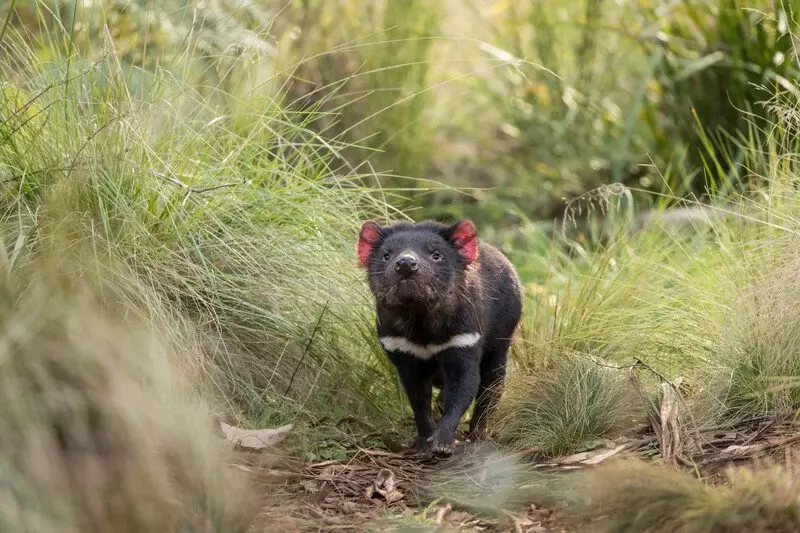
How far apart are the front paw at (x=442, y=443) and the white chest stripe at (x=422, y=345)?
0.31 meters

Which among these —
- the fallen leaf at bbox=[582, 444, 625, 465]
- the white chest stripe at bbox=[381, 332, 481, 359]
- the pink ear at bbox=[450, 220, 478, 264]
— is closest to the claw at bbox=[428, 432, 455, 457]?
the white chest stripe at bbox=[381, 332, 481, 359]

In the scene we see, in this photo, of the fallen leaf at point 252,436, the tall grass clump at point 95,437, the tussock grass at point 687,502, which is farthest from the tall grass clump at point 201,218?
the tussock grass at point 687,502

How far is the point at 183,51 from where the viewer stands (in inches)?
173

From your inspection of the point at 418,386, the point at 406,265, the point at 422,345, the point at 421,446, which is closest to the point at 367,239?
the point at 406,265

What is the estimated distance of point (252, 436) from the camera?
11.8ft

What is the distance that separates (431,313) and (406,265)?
276mm

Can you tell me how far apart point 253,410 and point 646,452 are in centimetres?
139

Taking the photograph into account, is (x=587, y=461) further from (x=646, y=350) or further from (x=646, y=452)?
(x=646, y=350)

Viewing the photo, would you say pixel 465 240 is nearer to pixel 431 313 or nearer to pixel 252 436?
pixel 431 313

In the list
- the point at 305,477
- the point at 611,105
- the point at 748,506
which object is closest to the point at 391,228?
the point at 305,477

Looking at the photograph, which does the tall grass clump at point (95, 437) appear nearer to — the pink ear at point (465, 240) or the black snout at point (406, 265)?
the black snout at point (406, 265)

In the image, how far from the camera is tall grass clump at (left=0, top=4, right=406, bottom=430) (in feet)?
12.4

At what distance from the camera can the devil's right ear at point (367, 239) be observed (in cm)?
405

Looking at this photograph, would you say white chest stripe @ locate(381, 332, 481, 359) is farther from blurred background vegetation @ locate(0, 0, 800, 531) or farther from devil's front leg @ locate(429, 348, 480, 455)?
blurred background vegetation @ locate(0, 0, 800, 531)
